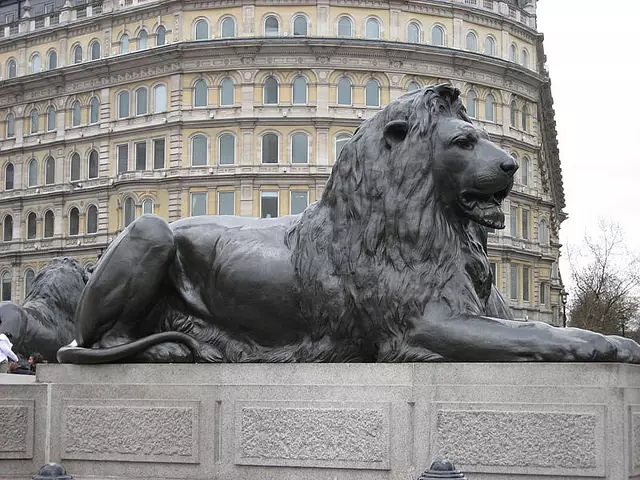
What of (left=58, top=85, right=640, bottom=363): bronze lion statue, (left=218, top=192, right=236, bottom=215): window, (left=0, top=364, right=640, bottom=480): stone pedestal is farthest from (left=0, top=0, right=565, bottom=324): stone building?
(left=0, top=364, right=640, bottom=480): stone pedestal

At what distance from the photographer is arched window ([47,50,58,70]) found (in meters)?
62.8

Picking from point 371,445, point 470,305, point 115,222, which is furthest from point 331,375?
point 115,222

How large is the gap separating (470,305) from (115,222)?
5525 centimetres

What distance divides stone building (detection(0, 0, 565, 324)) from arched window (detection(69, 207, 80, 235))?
4.4 inches

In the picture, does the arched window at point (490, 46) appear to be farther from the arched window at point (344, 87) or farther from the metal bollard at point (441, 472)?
the metal bollard at point (441, 472)

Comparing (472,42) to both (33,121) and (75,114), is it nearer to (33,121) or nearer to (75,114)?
(75,114)

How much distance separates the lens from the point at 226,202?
5675 cm

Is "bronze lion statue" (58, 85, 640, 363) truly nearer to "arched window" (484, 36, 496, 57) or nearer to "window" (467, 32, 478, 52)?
"window" (467, 32, 478, 52)

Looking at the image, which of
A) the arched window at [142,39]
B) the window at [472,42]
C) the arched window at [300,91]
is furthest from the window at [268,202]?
the window at [472,42]

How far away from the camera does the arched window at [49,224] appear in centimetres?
6322

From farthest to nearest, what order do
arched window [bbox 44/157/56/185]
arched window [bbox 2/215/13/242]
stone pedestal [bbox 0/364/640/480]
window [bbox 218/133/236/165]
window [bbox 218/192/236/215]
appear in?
arched window [bbox 2/215/13/242]
arched window [bbox 44/157/56/185]
window [bbox 218/133/236/165]
window [bbox 218/192/236/215]
stone pedestal [bbox 0/364/640/480]

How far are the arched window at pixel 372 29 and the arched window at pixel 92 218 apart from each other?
58.7ft

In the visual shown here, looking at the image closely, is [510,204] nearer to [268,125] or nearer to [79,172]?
[268,125]

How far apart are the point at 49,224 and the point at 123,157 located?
692 centimetres
